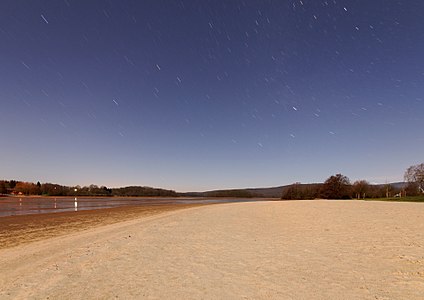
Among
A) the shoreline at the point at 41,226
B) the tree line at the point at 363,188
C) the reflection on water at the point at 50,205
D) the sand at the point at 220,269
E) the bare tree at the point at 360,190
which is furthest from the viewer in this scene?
the bare tree at the point at 360,190

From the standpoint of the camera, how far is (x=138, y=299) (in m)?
5.95

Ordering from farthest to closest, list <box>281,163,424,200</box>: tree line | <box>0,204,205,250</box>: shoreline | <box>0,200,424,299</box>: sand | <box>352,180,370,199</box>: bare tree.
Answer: <box>352,180,370,199</box>: bare tree < <box>281,163,424,200</box>: tree line < <box>0,204,205,250</box>: shoreline < <box>0,200,424,299</box>: sand

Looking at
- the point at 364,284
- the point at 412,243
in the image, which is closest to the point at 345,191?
the point at 412,243

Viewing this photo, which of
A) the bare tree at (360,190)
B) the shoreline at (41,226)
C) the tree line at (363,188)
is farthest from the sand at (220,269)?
the bare tree at (360,190)

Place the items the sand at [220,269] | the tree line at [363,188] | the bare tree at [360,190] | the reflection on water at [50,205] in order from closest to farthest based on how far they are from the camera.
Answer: the sand at [220,269], the reflection on water at [50,205], the tree line at [363,188], the bare tree at [360,190]

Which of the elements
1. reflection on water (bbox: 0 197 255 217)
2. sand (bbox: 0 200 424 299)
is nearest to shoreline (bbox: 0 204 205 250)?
sand (bbox: 0 200 424 299)

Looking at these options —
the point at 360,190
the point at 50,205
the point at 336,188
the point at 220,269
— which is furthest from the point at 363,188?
the point at 220,269

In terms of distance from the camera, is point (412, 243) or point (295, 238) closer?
point (412, 243)

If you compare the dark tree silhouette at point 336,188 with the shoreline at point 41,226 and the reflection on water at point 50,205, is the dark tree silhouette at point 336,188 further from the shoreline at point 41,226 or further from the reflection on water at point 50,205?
the shoreline at point 41,226

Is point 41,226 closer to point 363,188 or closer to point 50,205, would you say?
point 50,205

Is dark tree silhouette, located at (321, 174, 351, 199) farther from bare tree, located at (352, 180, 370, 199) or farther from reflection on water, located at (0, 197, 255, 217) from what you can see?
reflection on water, located at (0, 197, 255, 217)

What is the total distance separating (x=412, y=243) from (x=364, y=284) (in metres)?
7.04

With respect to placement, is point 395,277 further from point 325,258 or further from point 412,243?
point 412,243

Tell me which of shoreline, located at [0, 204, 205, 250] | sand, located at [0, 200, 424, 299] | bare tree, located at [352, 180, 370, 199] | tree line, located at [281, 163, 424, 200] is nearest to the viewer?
sand, located at [0, 200, 424, 299]
